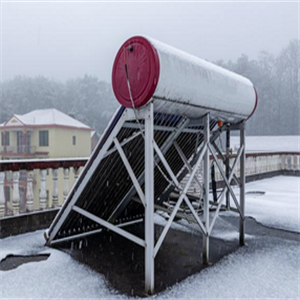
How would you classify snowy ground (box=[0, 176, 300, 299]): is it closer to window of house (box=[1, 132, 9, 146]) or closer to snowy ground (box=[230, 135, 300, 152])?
snowy ground (box=[230, 135, 300, 152])

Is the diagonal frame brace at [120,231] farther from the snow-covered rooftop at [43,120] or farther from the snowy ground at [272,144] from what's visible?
the snowy ground at [272,144]

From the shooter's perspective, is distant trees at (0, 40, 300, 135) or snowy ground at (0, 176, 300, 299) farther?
distant trees at (0, 40, 300, 135)

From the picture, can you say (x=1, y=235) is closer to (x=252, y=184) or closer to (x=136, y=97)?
(x=136, y=97)

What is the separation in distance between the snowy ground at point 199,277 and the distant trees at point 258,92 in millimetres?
37324

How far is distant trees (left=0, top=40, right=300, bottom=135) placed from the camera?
51.9 m

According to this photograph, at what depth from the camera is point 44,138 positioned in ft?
104

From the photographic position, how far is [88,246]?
4734mm

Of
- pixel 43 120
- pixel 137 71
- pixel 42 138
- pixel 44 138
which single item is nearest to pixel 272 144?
pixel 44 138

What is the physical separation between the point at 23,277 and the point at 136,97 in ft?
8.60

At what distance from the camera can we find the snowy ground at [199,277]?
10.6 feet

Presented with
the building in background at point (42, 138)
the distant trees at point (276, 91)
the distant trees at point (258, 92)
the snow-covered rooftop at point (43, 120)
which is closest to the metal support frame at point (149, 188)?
the building in background at point (42, 138)

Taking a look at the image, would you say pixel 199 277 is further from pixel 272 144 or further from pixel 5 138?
pixel 5 138

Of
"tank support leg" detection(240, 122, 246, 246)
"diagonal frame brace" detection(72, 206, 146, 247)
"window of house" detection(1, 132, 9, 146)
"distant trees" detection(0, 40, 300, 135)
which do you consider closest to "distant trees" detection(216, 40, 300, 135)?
"distant trees" detection(0, 40, 300, 135)

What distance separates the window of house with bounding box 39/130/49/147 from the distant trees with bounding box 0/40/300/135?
881cm
